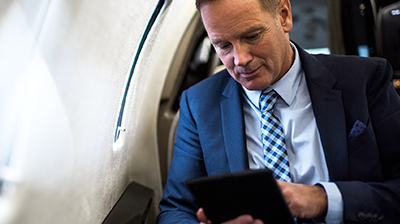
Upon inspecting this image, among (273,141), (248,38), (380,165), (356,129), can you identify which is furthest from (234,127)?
(380,165)

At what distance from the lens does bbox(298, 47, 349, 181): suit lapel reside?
5.03 ft

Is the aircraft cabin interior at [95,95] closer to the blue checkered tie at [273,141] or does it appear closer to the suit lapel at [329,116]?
the blue checkered tie at [273,141]

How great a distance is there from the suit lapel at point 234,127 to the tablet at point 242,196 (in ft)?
1.55

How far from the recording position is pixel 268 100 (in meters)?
1.66

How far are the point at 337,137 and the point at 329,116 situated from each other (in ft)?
0.34

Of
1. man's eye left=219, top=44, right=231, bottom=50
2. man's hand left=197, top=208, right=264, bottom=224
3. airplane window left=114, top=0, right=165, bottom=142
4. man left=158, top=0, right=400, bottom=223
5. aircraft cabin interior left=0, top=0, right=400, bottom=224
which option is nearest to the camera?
aircraft cabin interior left=0, top=0, right=400, bottom=224

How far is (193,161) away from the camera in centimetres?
176

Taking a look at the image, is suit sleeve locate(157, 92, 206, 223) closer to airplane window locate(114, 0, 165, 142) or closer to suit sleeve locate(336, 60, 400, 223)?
airplane window locate(114, 0, 165, 142)

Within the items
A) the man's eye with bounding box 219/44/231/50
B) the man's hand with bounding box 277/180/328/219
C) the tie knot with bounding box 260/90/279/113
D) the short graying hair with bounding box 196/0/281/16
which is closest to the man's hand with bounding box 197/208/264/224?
the man's hand with bounding box 277/180/328/219

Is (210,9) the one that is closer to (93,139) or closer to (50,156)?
(93,139)

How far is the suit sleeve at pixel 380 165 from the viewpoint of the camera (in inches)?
55.7

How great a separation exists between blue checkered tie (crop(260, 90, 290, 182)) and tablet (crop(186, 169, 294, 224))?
0.45m

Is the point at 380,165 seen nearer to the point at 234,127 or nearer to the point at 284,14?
the point at 234,127

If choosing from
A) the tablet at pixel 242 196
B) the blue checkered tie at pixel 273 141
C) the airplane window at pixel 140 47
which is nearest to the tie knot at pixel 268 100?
the blue checkered tie at pixel 273 141
